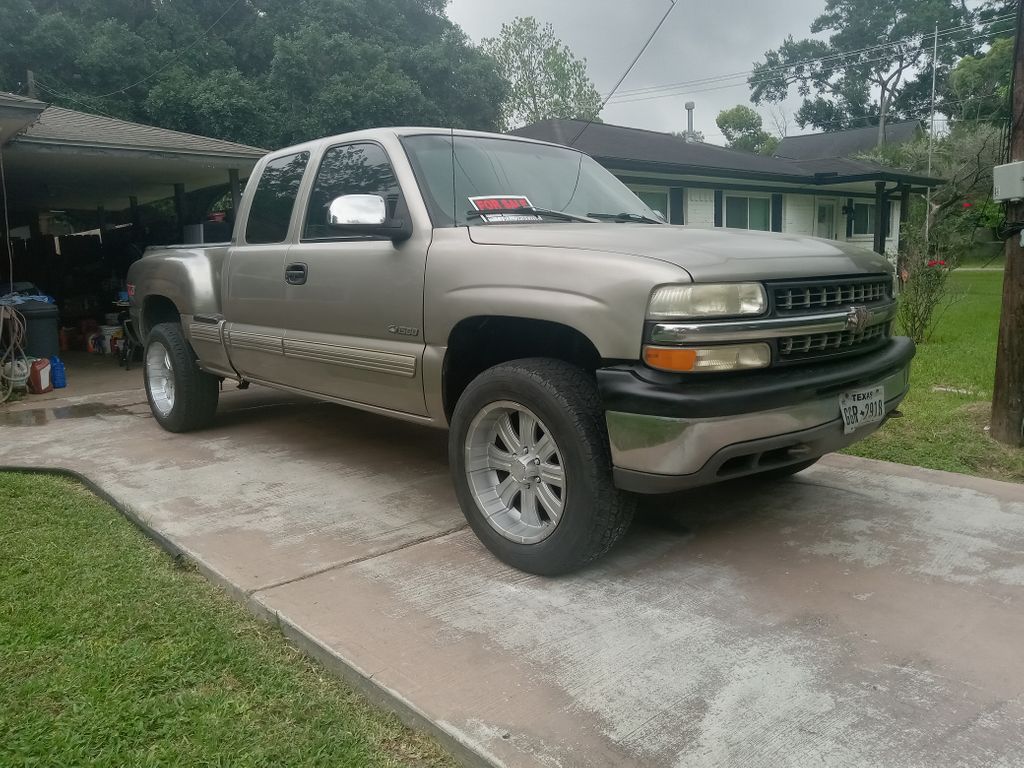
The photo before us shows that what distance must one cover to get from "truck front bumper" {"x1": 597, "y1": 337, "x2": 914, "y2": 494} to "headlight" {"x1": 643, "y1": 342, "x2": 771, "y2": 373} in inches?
1.8

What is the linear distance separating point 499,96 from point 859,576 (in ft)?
88.8

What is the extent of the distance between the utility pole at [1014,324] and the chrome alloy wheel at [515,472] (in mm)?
3438

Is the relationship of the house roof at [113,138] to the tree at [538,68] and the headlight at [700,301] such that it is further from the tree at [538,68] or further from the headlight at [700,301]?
the tree at [538,68]

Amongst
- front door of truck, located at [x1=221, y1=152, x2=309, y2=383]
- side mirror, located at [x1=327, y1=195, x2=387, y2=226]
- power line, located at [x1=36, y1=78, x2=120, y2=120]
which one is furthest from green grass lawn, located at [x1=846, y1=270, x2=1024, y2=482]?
power line, located at [x1=36, y1=78, x2=120, y2=120]

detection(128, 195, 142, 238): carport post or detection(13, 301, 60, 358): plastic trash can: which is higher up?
detection(128, 195, 142, 238): carport post

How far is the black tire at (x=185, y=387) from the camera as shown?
19.2 feet

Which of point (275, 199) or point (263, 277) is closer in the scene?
point (263, 277)

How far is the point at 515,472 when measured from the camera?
341 cm

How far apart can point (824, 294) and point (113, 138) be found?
9459 mm

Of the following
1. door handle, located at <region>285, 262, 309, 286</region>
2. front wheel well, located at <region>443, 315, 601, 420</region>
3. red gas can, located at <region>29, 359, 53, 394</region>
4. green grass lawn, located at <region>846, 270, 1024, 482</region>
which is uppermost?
door handle, located at <region>285, 262, 309, 286</region>

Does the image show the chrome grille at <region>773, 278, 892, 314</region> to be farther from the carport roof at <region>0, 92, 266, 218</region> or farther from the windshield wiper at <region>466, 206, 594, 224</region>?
the carport roof at <region>0, 92, 266, 218</region>

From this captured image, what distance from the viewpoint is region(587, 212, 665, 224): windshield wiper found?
13.7 ft

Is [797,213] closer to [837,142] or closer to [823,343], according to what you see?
[823,343]

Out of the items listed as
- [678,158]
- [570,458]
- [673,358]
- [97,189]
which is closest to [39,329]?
[570,458]
